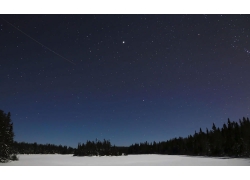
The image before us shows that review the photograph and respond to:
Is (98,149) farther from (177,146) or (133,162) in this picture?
(133,162)

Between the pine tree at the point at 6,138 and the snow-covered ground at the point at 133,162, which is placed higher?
the pine tree at the point at 6,138

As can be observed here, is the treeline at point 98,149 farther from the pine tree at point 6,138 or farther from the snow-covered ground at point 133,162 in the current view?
the pine tree at point 6,138

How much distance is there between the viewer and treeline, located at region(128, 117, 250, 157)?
2552cm

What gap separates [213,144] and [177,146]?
1269cm

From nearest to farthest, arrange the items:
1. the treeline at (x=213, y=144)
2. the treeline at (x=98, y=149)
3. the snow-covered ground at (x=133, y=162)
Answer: the snow-covered ground at (x=133, y=162), the treeline at (x=213, y=144), the treeline at (x=98, y=149)

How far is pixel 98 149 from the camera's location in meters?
44.7

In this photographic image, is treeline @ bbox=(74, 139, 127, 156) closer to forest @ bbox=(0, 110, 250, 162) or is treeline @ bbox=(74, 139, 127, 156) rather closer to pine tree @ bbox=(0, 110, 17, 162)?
forest @ bbox=(0, 110, 250, 162)

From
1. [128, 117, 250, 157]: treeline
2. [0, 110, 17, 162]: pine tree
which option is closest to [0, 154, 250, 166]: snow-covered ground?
[0, 110, 17, 162]: pine tree

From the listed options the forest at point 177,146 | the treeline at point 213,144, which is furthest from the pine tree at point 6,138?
the treeline at point 213,144

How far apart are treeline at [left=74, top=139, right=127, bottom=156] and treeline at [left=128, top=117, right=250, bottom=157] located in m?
6.22

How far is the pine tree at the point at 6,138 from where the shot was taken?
15.4m
